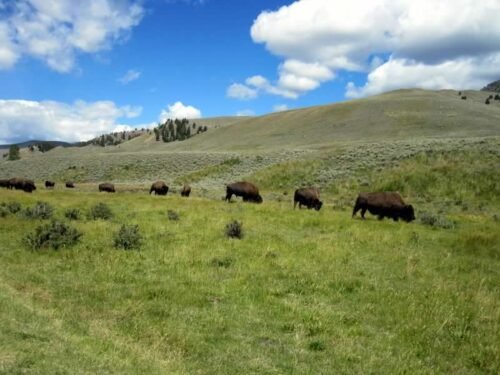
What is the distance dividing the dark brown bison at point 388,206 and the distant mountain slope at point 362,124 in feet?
187

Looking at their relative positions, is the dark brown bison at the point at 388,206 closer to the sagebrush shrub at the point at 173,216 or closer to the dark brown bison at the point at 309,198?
the dark brown bison at the point at 309,198

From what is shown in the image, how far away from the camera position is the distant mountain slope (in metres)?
88.0

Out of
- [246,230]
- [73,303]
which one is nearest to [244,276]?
[73,303]

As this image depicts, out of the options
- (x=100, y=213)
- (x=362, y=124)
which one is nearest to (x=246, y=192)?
(x=100, y=213)

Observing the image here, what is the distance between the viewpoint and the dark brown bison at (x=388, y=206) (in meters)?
23.5

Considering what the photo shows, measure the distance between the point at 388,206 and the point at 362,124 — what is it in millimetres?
83508

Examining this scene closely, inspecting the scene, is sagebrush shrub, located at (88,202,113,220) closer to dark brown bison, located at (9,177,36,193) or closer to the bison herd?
the bison herd

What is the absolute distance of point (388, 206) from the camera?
23891 mm

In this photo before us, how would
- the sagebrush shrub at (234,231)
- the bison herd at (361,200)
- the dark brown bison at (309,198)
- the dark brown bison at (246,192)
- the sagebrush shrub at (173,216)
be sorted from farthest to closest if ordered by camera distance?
the dark brown bison at (246,192), the dark brown bison at (309,198), the bison herd at (361,200), the sagebrush shrub at (173,216), the sagebrush shrub at (234,231)

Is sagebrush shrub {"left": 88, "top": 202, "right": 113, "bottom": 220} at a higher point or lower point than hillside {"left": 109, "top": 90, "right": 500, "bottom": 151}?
lower

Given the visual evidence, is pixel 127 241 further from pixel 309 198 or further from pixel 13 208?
pixel 309 198

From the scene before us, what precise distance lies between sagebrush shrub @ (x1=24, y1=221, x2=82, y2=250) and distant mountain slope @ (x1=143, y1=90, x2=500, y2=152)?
6897 cm

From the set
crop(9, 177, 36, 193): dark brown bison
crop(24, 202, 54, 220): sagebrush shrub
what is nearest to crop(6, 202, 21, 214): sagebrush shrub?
crop(24, 202, 54, 220): sagebrush shrub

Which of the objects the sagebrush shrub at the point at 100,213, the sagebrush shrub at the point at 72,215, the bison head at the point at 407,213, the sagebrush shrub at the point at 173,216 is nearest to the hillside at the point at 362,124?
the bison head at the point at 407,213
